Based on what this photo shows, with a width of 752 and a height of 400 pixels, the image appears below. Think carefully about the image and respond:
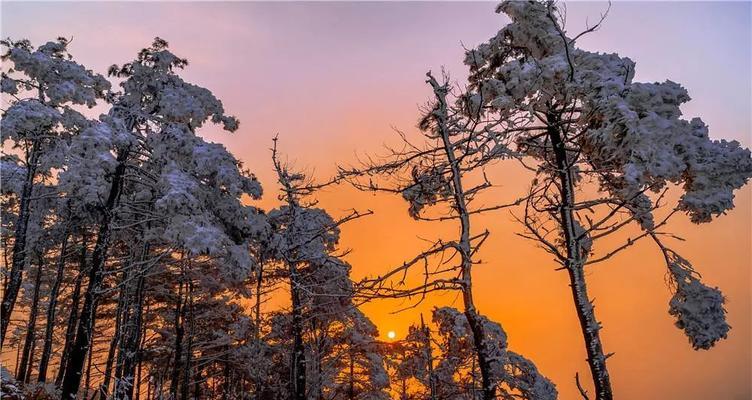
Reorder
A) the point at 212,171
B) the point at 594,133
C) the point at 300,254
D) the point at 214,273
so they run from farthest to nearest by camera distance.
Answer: the point at 214,273 < the point at 300,254 < the point at 212,171 < the point at 594,133

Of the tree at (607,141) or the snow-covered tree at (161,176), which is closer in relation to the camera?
the tree at (607,141)

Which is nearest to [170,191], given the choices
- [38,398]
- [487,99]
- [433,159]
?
[433,159]

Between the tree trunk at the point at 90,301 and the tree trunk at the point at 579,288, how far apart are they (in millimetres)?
11693

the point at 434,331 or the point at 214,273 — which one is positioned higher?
the point at 214,273

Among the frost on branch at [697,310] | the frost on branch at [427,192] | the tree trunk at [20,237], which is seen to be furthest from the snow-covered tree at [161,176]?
the frost on branch at [697,310]

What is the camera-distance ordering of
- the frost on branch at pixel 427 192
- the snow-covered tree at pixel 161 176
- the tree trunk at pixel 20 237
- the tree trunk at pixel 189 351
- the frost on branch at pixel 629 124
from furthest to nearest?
1. the tree trunk at pixel 189 351
2. the tree trunk at pixel 20 237
3. the snow-covered tree at pixel 161 176
4. the frost on branch at pixel 427 192
5. the frost on branch at pixel 629 124

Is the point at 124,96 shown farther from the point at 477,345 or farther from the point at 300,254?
the point at 477,345

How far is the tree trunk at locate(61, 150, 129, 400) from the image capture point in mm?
13430

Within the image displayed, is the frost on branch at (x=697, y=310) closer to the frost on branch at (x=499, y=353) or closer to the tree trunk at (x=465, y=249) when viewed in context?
the tree trunk at (x=465, y=249)

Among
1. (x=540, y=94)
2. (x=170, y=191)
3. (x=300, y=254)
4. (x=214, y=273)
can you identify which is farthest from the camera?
(x=214, y=273)

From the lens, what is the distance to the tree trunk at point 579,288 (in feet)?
20.5

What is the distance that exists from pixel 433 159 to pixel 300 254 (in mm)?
10238

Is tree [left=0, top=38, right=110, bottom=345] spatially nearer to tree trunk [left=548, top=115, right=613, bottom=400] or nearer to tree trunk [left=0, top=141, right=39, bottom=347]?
tree trunk [left=0, top=141, right=39, bottom=347]

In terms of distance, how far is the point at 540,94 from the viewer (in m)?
7.14
